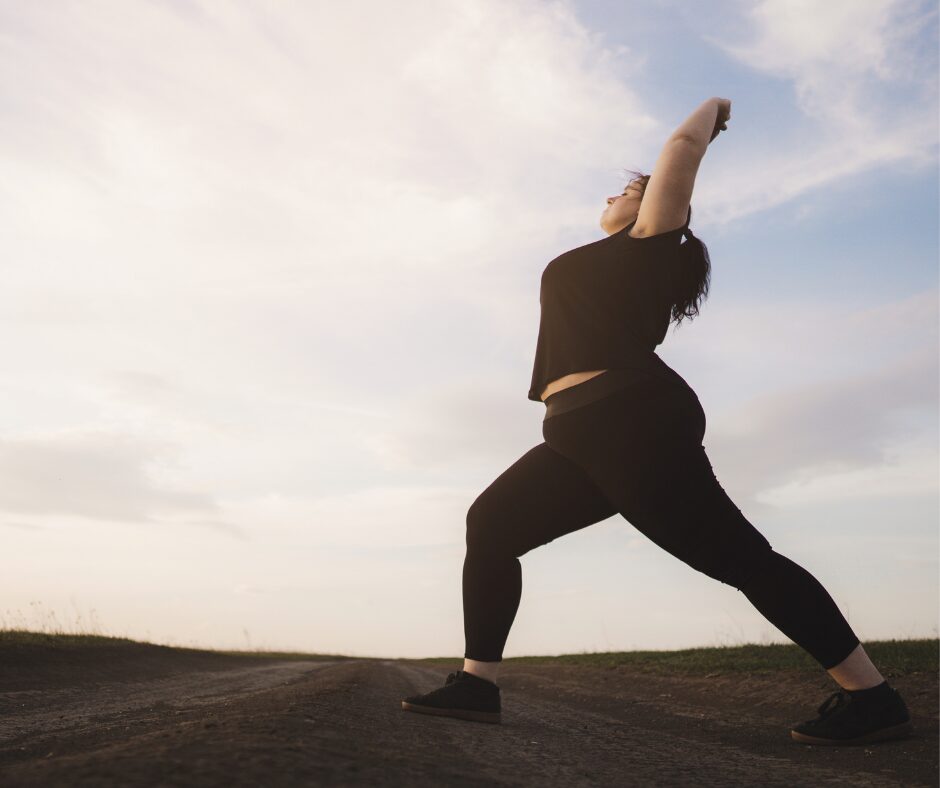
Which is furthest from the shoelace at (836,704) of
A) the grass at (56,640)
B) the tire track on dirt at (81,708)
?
the grass at (56,640)

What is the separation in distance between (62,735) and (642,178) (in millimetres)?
3466

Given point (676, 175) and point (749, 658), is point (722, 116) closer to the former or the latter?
point (676, 175)

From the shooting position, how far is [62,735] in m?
3.15

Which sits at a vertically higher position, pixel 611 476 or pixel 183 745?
pixel 611 476

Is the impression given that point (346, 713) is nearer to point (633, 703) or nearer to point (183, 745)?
point (183, 745)

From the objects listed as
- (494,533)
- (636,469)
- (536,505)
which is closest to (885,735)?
(636,469)

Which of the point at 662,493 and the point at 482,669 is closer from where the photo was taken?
the point at 662,493

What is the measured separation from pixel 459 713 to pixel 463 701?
0.05 meters

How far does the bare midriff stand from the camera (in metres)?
2.89

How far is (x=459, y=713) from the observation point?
10.0 feet

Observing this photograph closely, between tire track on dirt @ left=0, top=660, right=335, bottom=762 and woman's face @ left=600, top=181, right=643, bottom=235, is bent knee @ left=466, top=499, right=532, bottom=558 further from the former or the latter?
tire track on dirt @ left=0, top=660, right=335, bottom=762

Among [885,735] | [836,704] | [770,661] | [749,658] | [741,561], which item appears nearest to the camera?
[741,561]

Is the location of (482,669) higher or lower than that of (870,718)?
higher

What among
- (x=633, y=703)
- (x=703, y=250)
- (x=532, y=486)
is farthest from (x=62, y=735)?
(x=633, y=703)
